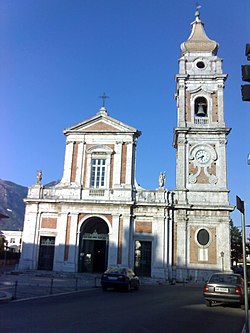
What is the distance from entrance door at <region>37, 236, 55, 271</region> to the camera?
30.3m

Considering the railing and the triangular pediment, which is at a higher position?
the triangular pediment

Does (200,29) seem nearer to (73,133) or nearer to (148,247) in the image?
(73,133)

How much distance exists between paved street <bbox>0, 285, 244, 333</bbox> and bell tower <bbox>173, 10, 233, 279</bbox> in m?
15.3

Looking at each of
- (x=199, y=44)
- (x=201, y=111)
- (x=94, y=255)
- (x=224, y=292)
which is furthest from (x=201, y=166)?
(x=224, y=292)

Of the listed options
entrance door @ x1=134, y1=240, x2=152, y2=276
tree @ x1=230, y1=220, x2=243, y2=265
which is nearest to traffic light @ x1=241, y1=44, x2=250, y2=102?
entrance door @ x1=134, y1=240, x2=152, y2=276

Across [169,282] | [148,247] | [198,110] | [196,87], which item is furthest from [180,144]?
[169,282]

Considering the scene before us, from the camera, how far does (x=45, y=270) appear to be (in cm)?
3006

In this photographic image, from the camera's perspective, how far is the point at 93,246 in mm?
33031

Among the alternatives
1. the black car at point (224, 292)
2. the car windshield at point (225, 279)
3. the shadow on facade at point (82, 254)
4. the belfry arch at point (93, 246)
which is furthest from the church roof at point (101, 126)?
the black car at point (224, 292)

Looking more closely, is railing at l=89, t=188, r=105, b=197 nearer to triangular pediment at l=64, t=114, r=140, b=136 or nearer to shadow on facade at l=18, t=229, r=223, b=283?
shadow on facade at l=18, t=229, r=223, b=283

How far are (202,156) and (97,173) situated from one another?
29.9 ft

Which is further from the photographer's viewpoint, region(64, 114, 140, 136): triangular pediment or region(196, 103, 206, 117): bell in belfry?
region(196, 103, 206, 117): bell in belfry

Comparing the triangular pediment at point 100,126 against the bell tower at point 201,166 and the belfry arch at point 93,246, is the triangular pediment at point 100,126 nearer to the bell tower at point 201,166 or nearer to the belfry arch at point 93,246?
the bell tower at point 201,166

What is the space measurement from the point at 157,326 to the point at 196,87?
27.1m
